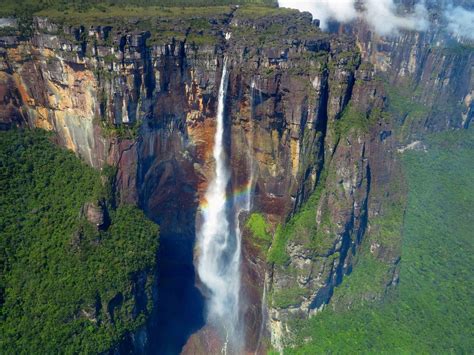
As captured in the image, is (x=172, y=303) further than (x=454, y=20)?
No

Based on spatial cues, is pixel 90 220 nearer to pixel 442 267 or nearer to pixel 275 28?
pixel 275 28

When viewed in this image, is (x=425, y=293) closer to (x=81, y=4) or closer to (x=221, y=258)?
(x=221, y=258)

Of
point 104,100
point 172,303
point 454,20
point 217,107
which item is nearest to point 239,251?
point 172,303

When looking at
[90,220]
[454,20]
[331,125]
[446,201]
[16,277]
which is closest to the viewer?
[16,277]

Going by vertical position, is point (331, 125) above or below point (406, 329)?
above

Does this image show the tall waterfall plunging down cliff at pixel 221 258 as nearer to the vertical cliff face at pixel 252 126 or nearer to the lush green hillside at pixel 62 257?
the vertical cliff face at pixel 252 126

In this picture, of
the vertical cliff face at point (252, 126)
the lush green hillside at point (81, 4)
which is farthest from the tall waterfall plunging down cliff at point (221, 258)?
the lush green hillside at point (81, 4)

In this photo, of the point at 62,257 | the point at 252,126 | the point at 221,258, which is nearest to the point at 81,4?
the point at 252,126
